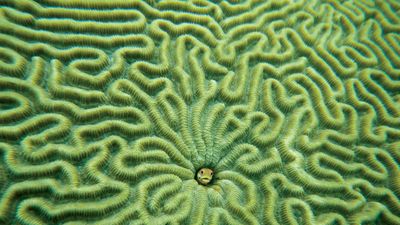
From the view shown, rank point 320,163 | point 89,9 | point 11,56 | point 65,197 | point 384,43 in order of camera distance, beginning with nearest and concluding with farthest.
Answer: point 65,197 → point 11,56 → point 320,163 → point 89,9 → point 384,43

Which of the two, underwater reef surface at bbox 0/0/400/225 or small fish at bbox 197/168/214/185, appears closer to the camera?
underwater reef surface at bbox 0/0/400/225

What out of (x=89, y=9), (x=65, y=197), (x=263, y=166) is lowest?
(x=65, y=197)

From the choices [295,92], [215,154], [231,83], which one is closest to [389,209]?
[295,92]

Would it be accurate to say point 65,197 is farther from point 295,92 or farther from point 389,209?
point 389,209

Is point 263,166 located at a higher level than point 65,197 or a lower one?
higher
